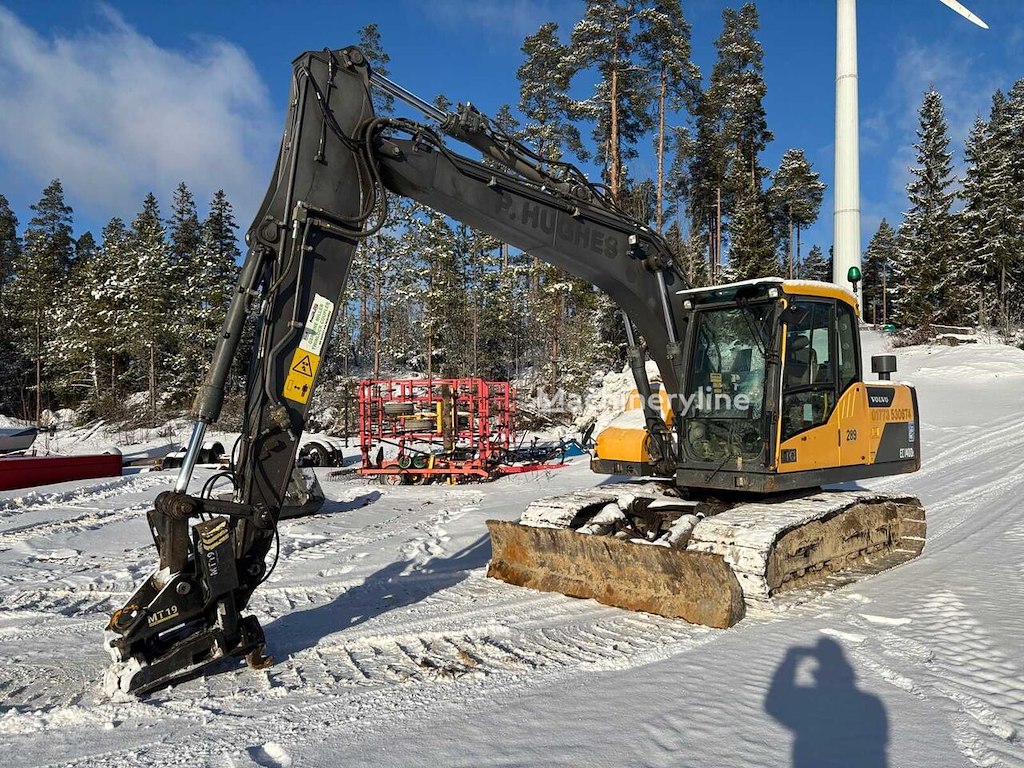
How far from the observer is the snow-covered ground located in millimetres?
3520

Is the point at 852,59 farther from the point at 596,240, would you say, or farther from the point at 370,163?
the point at 370,163

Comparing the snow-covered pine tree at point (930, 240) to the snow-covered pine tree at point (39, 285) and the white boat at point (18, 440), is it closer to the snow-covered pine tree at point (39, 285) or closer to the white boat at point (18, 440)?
the white boat at point (18, 440)

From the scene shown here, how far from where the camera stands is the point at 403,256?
35062 mm

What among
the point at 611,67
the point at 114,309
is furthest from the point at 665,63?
the point at 114,309

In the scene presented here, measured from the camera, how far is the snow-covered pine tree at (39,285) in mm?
42094

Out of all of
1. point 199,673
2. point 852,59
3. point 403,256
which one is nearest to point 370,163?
point 199,673

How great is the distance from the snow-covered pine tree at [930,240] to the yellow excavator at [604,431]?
33.8 meters

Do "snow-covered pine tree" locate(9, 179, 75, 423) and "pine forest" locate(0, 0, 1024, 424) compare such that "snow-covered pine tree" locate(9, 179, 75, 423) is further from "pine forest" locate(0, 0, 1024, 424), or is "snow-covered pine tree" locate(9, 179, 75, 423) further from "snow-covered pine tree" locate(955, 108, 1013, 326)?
"snow-covered pine tree" locate(955, 108, 1013, 326)

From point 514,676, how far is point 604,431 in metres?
4.02

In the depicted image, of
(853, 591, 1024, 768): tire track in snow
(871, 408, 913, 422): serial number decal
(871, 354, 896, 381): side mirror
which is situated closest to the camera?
(853, 591, 1024, 768): tire track in snow

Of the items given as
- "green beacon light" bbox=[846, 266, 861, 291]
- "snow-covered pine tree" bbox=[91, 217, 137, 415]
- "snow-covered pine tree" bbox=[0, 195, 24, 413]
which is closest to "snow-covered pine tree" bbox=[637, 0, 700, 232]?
"green beacon light" bbox=[846, 266, 861, 291]

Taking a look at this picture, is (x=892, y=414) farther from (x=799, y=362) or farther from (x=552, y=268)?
(x=552, y=268)

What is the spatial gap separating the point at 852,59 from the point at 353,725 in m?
24.6

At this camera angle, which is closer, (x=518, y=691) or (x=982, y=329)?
(x=518, y=691)
